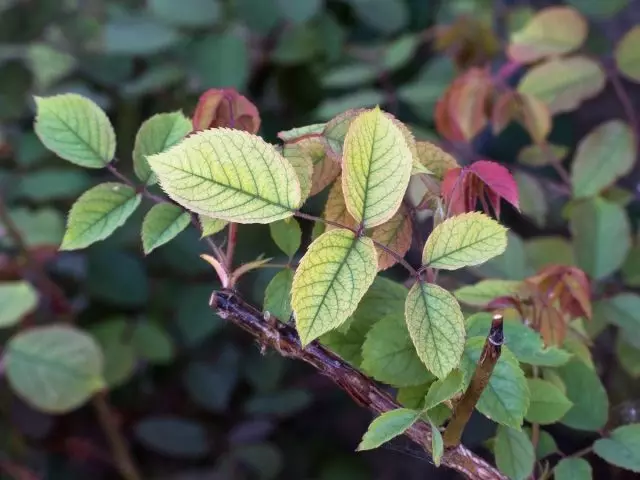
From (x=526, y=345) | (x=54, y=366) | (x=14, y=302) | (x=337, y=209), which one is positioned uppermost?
(x=337, y=209)

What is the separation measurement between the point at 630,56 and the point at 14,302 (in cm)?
81

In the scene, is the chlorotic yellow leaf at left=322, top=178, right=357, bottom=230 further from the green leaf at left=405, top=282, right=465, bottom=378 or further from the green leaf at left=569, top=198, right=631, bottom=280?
the green leaf at left=569, top=198, right=631, bottom=280

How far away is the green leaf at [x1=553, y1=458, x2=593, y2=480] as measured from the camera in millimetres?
515

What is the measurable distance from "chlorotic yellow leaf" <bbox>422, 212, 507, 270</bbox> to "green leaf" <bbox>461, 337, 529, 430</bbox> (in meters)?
0.06

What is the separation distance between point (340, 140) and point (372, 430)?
182mm

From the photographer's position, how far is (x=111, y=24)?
1.27 metres

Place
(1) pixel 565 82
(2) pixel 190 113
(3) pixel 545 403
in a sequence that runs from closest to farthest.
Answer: (3) pixel 545 403, (1) pixel 565 82, (2) pixel 190 113

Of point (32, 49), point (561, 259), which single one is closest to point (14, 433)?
point (32, 49)

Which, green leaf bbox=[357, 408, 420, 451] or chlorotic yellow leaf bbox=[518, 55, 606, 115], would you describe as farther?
chlorotic yellow leaf bbox=[518, 55, 606, 115]

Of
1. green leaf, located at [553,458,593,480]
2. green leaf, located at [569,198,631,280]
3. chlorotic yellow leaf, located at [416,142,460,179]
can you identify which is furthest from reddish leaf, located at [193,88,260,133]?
green leaf, located at [569,198,631,280]

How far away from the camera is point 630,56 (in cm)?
89

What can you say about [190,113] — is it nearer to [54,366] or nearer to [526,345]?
[54,366]

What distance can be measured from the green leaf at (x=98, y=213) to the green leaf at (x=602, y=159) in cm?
56

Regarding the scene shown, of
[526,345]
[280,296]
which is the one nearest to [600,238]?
[526,345]
